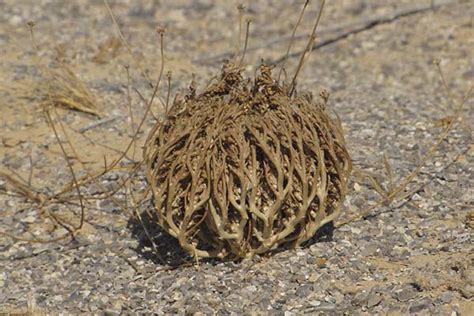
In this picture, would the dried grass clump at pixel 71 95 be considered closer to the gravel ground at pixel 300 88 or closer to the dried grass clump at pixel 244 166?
the gravel ground at pixel 300 88

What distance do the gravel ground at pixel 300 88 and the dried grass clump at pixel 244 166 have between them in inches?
11.5

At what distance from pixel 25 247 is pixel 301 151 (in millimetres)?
1994

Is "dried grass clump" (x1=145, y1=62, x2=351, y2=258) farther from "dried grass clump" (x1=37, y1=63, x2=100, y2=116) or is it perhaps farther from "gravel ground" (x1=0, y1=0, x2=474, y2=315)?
"dried grass clump" (x1=37, y1=63, x2=100, y2=116)

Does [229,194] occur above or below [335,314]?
above

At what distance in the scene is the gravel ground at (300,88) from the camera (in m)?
5.03

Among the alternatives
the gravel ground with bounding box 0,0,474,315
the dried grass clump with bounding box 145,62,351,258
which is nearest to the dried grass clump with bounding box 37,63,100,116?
the gravel ground with bounding box 0,0,474,315

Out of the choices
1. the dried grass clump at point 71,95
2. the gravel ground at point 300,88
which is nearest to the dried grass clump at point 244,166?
the gravel ground at point 300,88

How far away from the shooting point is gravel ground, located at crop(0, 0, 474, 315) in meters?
5.03

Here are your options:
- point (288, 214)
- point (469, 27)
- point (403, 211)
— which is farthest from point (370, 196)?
point (469, 27)

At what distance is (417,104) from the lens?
7.57m

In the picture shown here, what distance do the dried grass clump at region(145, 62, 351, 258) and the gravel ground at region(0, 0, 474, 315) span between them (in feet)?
0.96

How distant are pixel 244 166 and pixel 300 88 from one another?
3.61 metres

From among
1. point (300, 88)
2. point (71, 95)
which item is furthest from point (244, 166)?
point (300, 88)

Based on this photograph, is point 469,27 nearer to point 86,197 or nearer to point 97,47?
point 97,47
